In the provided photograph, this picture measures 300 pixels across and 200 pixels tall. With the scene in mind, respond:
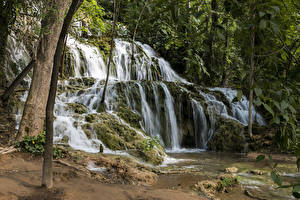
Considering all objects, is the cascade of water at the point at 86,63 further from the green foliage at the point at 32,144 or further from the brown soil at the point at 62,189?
the brown soil at the point at 62,189

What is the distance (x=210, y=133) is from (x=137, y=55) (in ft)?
25.4

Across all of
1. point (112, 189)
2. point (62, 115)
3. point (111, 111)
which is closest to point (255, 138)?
point (111, 111)

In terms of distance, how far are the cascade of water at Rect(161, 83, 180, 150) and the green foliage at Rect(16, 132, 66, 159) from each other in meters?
7.55

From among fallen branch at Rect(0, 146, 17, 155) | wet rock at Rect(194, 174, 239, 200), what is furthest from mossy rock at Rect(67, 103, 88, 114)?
wet rock at Rect(194, 174, 239, 200)

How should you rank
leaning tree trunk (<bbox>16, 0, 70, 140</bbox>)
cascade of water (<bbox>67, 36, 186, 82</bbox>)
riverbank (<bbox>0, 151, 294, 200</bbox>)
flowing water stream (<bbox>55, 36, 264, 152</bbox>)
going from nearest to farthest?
riverbank (<bbox>0, 151, 294, 200</bbox>) → leaning tree trunk (<bbox>16, 0, 70, 140</bbox>) → flowing water stream (<bbox>55, 36, 264, 152</bbox>) → cascade of water (<bbox>67, 36, 186, 82</bbox>)

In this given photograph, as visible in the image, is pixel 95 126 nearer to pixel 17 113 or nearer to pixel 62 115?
pixel 62 115

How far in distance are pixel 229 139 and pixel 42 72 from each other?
9548mm

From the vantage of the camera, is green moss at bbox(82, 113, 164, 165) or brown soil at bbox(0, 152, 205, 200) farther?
green moss at bbox(82, 113, 164, 165)

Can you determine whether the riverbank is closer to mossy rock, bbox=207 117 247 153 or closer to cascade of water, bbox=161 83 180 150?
mossy rock, bbox=207 117 247 153

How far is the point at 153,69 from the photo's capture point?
58.0 feet

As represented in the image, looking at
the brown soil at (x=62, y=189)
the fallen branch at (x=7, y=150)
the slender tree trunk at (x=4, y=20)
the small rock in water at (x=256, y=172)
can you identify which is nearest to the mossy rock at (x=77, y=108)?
the slender tree trunk at (x=4, y=20)

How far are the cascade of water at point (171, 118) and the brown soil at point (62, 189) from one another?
8.27 meters

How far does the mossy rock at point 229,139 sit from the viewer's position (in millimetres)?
12023

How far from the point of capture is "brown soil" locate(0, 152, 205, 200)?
9.62 feet
